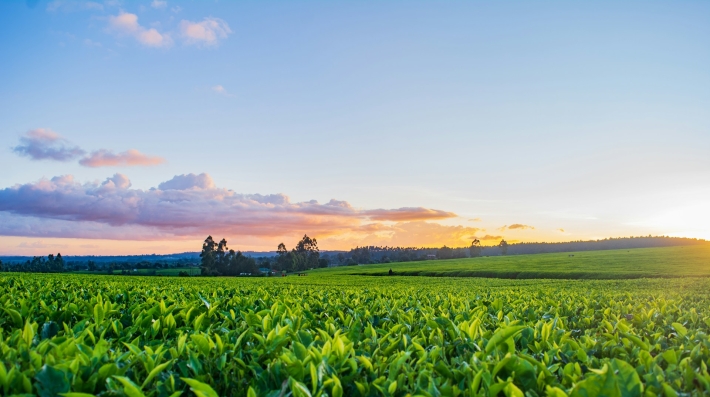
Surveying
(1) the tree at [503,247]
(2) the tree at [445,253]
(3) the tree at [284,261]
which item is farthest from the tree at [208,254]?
(1) the tree at [503,247]

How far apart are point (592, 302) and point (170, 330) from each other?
623 centimetres

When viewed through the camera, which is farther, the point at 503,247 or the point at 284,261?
the point at 503,247

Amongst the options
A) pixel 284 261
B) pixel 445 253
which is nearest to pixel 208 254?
pixel 284 261

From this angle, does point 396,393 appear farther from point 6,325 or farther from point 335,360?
point 6,325

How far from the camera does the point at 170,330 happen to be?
3973mm

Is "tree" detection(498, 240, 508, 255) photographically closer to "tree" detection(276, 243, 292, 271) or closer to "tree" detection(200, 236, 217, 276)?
"tree" detection(276, 243, 292, 271)

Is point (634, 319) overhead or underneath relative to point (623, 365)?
underneath

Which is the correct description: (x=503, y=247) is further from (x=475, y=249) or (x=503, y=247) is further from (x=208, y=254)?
(x=208, y=254)

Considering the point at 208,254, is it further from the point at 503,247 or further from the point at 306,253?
the point at 503,247

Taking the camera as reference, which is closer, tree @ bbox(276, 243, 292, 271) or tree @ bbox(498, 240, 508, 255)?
tree @ bbox(276, 243, 292, 271)

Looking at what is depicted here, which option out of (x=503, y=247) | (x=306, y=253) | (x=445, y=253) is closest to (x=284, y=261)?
(x=306, y=253)

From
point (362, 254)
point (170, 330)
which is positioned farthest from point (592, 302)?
point (362, 254)

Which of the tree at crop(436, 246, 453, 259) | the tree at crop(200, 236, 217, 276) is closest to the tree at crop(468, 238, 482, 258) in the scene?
the tree at crop(436, 246, 453, 259)

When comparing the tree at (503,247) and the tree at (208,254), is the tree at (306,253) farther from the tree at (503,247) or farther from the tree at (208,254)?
the tree at (503,247)
